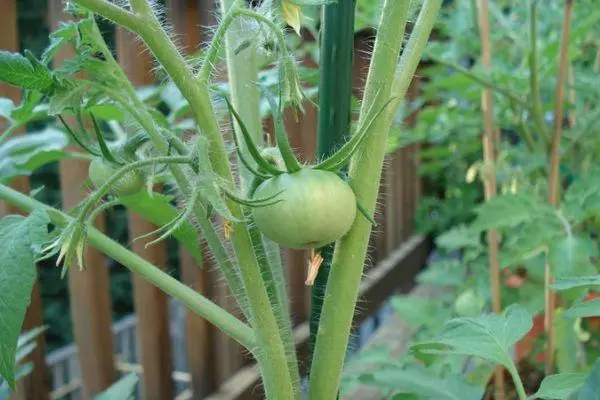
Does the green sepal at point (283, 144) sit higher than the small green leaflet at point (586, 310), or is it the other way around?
the green sepal at point (283, 144)

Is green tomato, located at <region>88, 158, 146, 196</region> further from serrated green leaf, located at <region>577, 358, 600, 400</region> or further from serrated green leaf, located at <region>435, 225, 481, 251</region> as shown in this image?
serrated green leaf, located at <region>435, 225, 481, 251</region>

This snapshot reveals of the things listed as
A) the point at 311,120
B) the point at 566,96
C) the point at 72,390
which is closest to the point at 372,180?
the point at 566,96

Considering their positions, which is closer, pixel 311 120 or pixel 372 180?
pixel 372 180

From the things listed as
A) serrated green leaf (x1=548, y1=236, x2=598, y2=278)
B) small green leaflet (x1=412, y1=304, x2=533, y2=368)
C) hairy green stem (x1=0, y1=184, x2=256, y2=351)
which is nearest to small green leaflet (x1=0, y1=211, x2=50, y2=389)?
hairy green stem (x1=0, y1=184, x2=256, y2=351)

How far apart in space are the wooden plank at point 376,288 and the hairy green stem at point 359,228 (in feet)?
2.74

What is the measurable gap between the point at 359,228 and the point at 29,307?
84 cm

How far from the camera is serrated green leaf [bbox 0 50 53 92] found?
379mm

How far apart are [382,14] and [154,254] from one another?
39.0 inches

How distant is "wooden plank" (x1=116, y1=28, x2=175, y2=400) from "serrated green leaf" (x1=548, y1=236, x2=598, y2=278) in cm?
79

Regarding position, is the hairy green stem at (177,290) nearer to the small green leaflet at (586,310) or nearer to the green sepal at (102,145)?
the green sepal at (102,145)

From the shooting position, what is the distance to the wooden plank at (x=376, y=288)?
1.50 m

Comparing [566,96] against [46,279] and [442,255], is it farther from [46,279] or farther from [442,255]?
[46,279]

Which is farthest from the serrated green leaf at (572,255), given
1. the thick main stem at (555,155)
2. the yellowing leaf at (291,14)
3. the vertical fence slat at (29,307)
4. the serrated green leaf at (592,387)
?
the vertical fence slat at (29,307)

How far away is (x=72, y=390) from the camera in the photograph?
214cm
